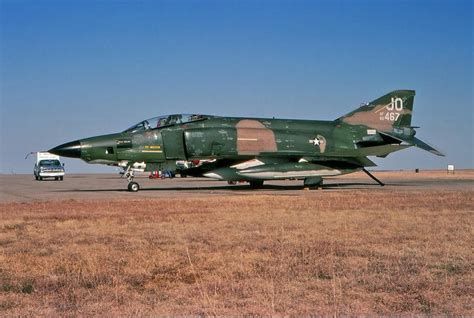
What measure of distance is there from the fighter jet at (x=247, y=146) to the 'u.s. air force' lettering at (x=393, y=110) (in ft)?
0.87

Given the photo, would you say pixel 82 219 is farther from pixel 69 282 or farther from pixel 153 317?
pixel 153 317

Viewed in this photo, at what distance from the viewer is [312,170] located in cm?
2859

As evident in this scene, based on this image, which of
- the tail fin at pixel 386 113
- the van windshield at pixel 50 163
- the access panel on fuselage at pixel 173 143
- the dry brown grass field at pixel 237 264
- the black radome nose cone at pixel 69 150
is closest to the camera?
the dry brown grass field at pixel 237 264

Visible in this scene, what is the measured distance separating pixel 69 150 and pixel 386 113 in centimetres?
1666

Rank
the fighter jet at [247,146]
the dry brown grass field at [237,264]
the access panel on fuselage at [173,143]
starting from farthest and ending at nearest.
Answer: the access panel on fuselage at [173,143] → the fighter jet at [247,146] → the dry brown grass field at [237,264]

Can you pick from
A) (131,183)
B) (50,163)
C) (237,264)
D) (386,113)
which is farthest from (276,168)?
(50,163)

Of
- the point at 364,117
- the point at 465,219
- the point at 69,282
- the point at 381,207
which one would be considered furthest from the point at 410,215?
the point at 364,117

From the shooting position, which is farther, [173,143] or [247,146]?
[247,146]

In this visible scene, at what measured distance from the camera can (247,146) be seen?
28.1 m

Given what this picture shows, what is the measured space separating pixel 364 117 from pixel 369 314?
28.0 meters

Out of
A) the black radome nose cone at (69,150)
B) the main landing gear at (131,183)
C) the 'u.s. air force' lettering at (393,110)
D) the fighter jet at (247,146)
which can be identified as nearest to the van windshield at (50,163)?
the fighter jet at (247,146)

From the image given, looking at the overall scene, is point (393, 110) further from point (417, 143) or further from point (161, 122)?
point (161, 122)

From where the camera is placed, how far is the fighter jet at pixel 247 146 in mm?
26359

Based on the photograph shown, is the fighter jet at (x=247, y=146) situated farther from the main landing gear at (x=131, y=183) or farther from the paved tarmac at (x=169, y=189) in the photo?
the paved tarmac at (x=169, y=189)
